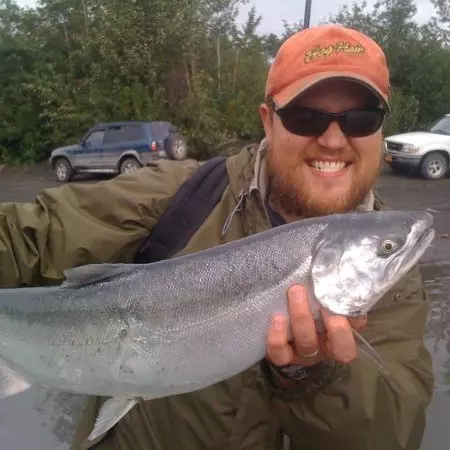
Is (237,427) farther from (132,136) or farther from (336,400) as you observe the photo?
(132,136)

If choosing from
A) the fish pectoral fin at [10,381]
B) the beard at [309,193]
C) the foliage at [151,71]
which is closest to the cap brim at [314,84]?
the beard at [309,193]

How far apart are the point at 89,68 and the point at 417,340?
93.6 feet

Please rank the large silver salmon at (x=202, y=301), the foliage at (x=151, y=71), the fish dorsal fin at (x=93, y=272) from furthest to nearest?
the foliage at (x=151, y=71)
the fish dorsal fin at (x=93, y=272)
the large silver salmon at (x=202, y=301)

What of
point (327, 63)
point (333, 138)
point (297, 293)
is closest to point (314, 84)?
point (327, 63)

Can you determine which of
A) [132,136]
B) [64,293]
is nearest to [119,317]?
[64,293]

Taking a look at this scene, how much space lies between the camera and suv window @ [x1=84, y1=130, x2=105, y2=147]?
21888 mm

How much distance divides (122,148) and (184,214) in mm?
18814

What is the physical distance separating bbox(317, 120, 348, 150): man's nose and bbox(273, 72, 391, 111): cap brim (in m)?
0.21

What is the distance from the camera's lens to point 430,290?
7.34m

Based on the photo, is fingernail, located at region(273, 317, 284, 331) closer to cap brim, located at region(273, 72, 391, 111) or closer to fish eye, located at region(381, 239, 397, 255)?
fish eye, located at region(381, 239, 397, 255)

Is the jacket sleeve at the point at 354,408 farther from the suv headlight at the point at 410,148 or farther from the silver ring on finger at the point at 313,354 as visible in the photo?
the suv headlight at the point at 410,148

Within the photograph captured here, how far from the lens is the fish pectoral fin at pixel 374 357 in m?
2.20

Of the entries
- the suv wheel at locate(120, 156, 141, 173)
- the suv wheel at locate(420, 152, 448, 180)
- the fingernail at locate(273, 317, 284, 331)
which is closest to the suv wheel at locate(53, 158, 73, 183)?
the suv wheel at locate(120, 156, 141, 173)

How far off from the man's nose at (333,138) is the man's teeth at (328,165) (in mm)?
74
